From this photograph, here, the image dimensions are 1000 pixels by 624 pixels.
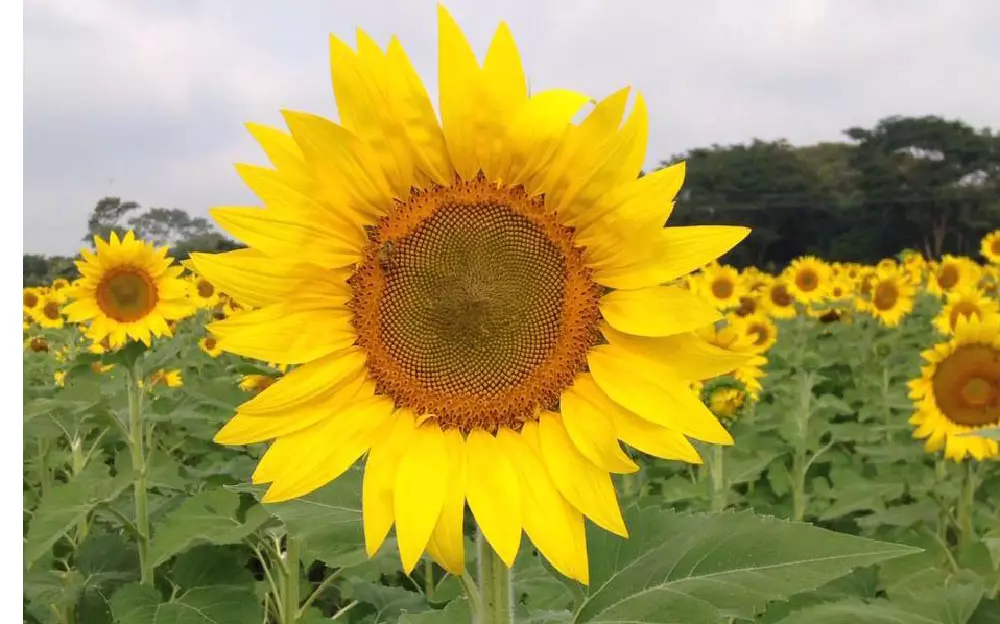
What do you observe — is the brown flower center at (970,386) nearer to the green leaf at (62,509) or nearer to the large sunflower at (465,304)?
the large sunflower at (465,304)

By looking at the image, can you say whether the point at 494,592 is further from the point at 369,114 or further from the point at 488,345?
the point at 369,114

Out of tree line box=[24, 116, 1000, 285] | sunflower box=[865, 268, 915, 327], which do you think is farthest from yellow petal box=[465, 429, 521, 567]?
tree line box=[24, 116, 1000, 285]

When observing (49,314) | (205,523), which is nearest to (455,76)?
(205,523)

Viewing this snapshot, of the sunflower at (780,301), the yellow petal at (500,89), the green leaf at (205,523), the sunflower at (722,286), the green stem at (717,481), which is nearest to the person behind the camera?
the yellow petal at (500,89)

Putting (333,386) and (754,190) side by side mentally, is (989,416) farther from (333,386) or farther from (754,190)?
(754,190)

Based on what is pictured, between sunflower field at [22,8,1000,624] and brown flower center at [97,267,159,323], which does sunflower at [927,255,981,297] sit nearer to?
brown flower center at [97,267,159,323]

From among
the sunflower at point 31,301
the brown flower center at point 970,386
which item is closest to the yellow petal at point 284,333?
the brown flower center at point 970,386
